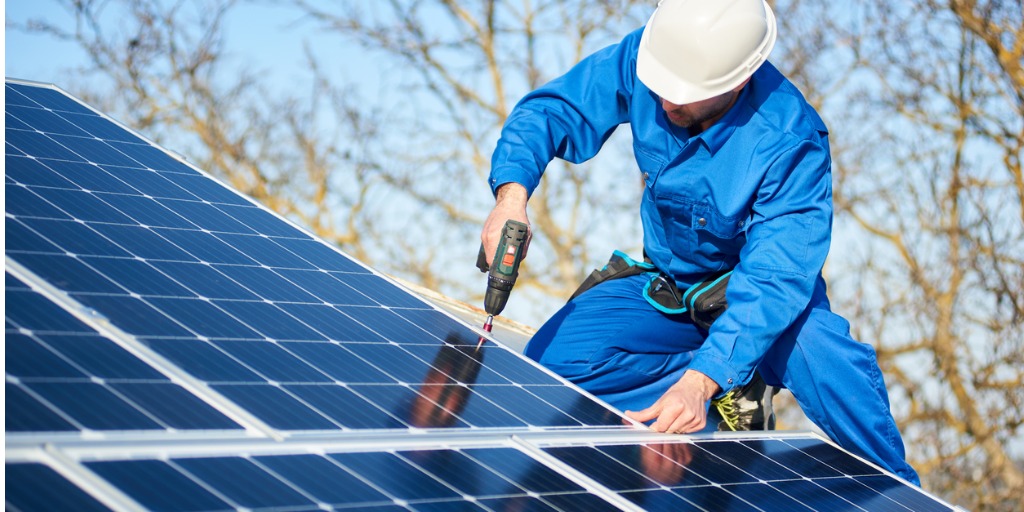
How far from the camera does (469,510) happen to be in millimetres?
2789

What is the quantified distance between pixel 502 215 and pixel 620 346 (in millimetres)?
1003

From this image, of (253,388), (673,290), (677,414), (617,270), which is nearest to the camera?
(253,388)

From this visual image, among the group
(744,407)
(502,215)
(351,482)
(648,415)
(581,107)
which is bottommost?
(744,407)

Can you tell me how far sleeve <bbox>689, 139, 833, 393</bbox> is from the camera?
449 cm

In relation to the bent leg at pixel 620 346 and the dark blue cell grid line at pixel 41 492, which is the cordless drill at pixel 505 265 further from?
the dark blue cell grid line at pixel 41 492

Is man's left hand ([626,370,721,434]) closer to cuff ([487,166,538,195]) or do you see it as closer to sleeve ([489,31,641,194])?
cuff ([487,166,538,195])

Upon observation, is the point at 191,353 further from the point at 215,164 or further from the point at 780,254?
the point at 215,164

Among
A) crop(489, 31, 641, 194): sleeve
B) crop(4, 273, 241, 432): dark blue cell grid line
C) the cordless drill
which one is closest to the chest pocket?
crop(489, 31, 641, 194): sleeve

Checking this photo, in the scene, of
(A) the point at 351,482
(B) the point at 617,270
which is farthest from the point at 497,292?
(A) the point at 351,482

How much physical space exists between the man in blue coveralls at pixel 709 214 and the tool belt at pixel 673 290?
6 centimetres

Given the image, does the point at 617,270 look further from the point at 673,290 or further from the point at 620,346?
the point at 620,346

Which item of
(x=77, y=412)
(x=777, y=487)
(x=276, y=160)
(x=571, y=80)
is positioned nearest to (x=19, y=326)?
(x=77, y=412)

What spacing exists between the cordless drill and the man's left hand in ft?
2.49

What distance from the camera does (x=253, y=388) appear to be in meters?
3.08
